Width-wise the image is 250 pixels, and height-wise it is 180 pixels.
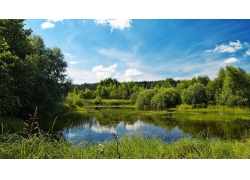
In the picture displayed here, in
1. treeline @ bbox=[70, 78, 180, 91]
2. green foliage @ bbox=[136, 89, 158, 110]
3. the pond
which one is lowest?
the pond

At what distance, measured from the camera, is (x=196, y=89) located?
5.14m

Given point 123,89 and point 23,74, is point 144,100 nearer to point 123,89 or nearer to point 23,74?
point 123,89

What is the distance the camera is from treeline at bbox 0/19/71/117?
4864 millimetres

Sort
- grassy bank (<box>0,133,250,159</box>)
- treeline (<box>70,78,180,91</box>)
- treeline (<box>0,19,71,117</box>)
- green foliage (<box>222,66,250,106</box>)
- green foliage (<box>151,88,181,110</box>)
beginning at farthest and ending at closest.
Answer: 1. green foliage (<box>151,88,181,110</box>)
2. treeline (<box>70,78,180,91</box>)
3. green foliage (<box>222,66,250,106</box>)
4. treeline (<box>0,19,71,117</box>)
5. grassy bank (<box>0,133,250,159</box>)

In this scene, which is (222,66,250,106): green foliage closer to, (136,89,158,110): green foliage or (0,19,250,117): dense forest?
(0,19,250,117): dense forest

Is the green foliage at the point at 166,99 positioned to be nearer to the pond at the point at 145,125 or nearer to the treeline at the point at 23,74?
the pond at the point at 145,125

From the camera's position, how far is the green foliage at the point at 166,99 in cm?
571

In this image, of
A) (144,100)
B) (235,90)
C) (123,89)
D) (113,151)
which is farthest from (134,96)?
(113,151)

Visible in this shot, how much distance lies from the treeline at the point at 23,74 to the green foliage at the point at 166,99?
3.59 m

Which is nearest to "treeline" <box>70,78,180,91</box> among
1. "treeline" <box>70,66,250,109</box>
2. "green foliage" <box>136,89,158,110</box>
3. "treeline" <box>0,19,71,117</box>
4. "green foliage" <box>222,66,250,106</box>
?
"treeline" <box>70,66,250,109</box>

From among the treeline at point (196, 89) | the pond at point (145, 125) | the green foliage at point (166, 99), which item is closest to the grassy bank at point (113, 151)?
the treeline at point (196, 89)

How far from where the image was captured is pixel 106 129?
247 inches
